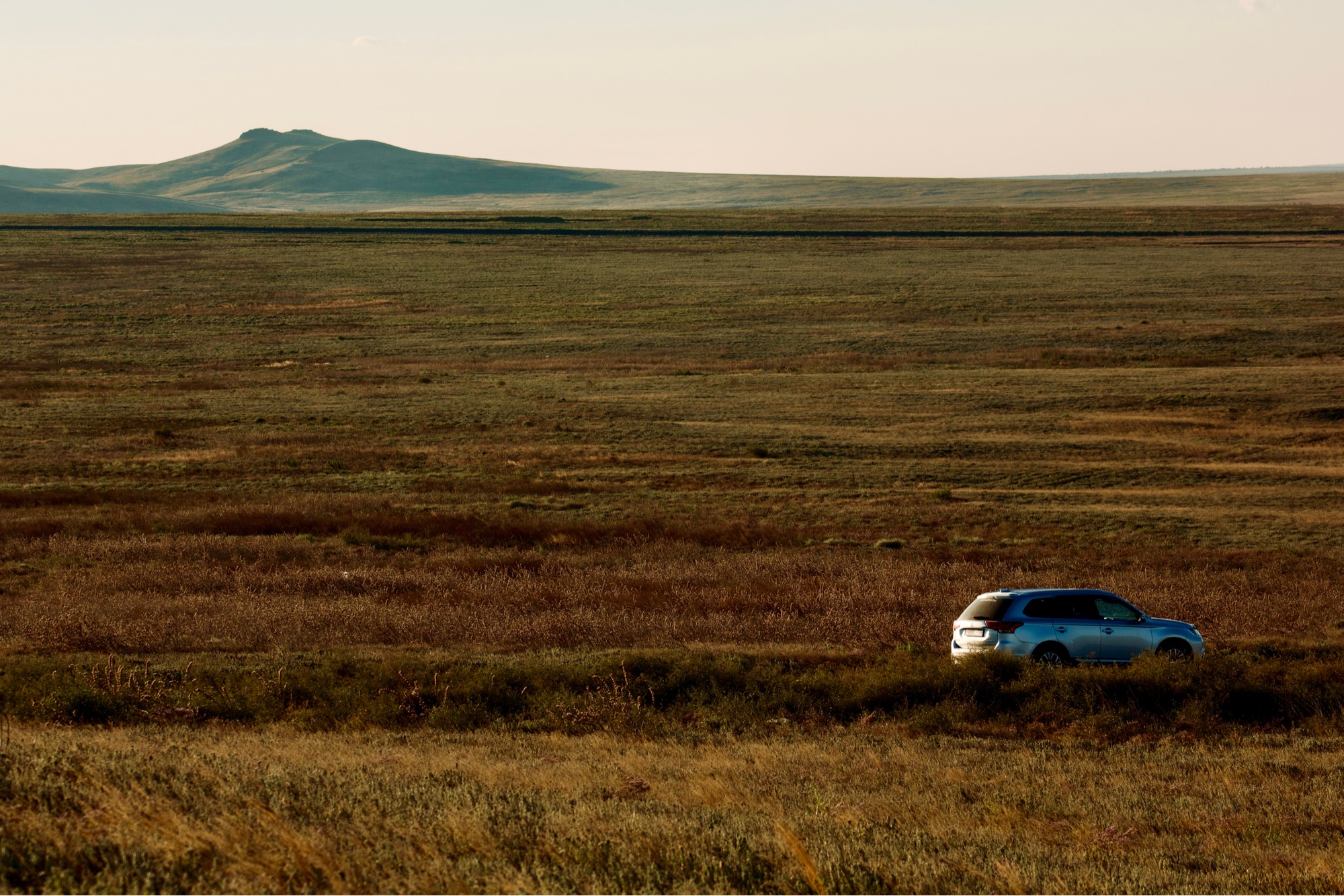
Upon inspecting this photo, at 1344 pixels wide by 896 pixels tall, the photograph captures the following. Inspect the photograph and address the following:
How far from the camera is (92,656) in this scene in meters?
17.2

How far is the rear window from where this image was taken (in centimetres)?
1781

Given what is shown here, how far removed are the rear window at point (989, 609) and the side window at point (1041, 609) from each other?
292 mm

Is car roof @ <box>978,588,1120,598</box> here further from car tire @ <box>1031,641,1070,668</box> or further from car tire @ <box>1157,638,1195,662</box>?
car tire @ <box>1157,638,1195,662</box>

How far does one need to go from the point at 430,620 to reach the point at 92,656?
17.5 feet

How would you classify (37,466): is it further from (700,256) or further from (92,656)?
(700,256)

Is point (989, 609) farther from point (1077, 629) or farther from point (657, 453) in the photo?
point (657, 453)

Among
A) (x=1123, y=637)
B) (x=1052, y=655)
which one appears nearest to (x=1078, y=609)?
(x=1123, y=637)

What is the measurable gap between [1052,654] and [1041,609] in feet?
2.31

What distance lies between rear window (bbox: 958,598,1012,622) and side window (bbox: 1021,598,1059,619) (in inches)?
11.5

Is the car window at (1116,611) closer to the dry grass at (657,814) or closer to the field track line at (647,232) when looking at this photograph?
the dry grass at (657,814)

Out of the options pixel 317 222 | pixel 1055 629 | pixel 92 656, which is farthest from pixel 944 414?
pixel 317 222

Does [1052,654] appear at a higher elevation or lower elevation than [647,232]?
lower

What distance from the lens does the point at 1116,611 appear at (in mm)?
18359

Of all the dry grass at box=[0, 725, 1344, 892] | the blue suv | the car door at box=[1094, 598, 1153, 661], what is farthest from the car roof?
the dry grass at box=[0, 725, 1344, 892]
